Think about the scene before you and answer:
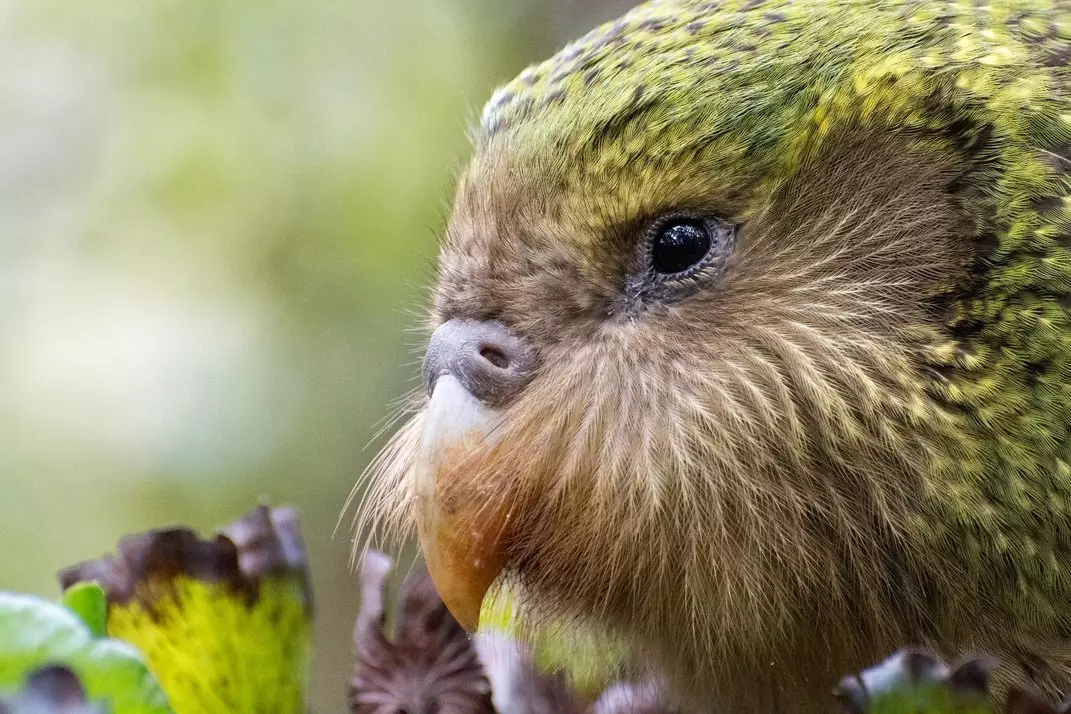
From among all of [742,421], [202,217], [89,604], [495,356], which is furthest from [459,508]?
[202,217]

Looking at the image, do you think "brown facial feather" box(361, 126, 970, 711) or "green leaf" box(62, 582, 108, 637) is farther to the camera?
"brown facial feather" box(361, 126, 970, 711)

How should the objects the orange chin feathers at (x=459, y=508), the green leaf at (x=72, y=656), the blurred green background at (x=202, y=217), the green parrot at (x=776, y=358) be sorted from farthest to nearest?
the blurred green background at (x=202, y=217), the orange chin feathers at (x=459, y=508), the green parrot at (x=776, y=358), the green leaf at (x=72, y=656)

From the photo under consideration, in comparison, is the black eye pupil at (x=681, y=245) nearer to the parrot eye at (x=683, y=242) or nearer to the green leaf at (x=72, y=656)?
the parrot eye at (x=683, y=242)

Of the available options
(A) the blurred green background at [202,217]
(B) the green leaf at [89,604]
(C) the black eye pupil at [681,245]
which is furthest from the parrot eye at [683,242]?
(A) the blurred green background at [202,217]

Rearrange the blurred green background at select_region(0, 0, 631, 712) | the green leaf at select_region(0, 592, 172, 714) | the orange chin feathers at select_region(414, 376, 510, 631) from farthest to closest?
1. the blurred green background at select_region(0, 0, 631, 712)
2. the orange chin feathers at select_region(414, 376, 510, 631)
3. the green leaf at select_region(0, 592, 172, 714)

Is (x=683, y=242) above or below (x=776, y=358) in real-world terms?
above

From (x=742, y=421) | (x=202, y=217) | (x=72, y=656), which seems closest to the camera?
(x=72, y=656)

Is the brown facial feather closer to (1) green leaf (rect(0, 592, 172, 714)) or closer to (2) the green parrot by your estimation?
(2) the green parrot

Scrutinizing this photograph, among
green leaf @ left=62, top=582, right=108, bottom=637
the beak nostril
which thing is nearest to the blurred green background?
the beak nostril

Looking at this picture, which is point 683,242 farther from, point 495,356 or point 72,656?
point 72,656
